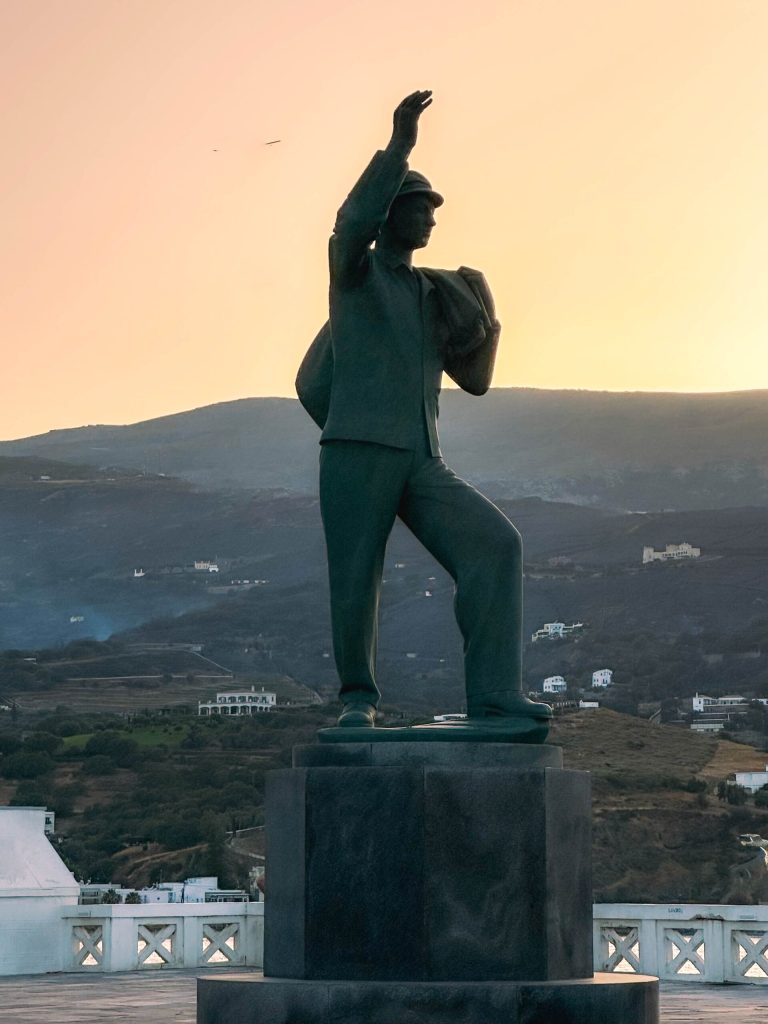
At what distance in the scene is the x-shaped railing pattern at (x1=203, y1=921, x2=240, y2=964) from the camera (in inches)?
620

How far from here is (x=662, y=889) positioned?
5900 cm

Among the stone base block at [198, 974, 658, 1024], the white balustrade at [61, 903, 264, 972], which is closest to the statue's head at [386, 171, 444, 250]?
the stone base block at [198, 974, 658, 1024]

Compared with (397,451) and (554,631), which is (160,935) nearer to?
(397,451)

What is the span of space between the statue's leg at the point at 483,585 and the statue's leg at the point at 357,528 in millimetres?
207

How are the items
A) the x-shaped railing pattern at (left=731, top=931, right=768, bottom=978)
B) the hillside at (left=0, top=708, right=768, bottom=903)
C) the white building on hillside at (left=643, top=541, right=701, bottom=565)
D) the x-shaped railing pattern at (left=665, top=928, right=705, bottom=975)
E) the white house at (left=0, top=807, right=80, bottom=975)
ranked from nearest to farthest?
the x-shaped railing pattern at (left=731, top=931, right=768, bottom=978) < the x-shaped railing pattern at (left=665, top=928, right=705, bottom=975) < the white house at (left=0, top=807, right=80, bottom=975) < the hillside at (left=0, top=708, right=768, bottom=903) < the white building on hillside at (left=643, top=541, right=701, bottom=565)

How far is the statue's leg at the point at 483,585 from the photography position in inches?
313

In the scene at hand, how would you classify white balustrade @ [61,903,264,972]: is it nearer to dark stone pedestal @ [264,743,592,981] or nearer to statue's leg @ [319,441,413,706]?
statue's leg @ [319,441,413,706]

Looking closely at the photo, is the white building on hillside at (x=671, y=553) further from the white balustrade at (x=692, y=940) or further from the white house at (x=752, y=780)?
the white balustrade at (x=692, y=940)

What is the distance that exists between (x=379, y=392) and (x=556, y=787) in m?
1.81

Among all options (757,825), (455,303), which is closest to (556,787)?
(455,303)

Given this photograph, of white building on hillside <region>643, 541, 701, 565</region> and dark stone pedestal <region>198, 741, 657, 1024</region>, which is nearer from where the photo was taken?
dark stone pedestal <region>198, 741, 657, 1024</region>

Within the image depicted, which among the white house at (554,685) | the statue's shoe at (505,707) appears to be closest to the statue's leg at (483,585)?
the statue's shoe at (505,707)

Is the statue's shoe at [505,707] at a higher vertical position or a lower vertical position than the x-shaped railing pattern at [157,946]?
higher

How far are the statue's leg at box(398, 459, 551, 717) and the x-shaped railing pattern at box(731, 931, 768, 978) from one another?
7119 mm
